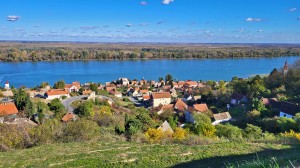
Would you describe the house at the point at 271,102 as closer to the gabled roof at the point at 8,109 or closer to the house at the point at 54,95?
the gabled roof at the point at 8,109

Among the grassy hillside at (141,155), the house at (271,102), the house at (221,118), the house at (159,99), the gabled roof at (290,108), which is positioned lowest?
the house at (159,99)

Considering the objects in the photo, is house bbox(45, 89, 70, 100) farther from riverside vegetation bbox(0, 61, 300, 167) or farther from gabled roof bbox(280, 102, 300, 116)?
gabled roof bbox(280, 102, 300, 116)

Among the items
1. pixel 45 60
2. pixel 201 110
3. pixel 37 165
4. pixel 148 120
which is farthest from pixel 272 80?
pixel 45 60

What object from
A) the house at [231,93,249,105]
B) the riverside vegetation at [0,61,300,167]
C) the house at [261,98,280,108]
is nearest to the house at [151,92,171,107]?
the house at [231,93,249,105]

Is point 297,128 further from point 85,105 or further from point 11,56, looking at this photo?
point 11,56

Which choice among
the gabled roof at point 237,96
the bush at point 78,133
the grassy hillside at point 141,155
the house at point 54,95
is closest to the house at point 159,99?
the gabled roof at point 237,96

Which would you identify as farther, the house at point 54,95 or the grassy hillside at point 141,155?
the house at point 54,95
